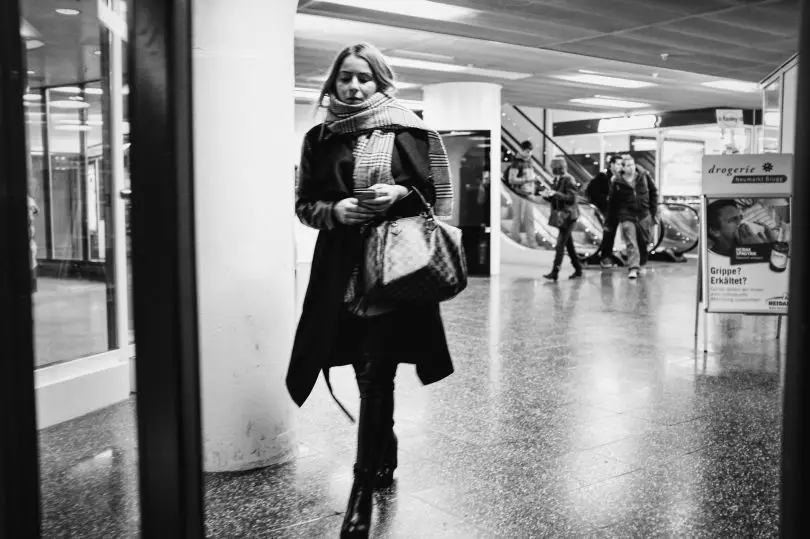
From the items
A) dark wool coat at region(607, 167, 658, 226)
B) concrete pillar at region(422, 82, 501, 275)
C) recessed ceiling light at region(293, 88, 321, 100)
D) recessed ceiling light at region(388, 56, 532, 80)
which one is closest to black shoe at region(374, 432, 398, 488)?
recessed ceiling light at region(388, 56, 532, 80)

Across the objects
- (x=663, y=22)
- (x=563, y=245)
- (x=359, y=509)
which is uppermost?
(x=663, y=22)

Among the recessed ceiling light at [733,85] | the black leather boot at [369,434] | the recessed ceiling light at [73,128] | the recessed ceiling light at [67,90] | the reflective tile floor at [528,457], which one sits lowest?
the reflective tile floor at [528,457]

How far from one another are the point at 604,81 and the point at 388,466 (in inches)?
491

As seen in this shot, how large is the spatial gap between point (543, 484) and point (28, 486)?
261cm

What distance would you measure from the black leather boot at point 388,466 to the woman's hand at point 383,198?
3.35 feet

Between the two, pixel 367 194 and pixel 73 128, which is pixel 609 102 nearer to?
pixel 73 128

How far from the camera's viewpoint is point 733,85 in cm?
1530

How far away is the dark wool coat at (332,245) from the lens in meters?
3.04

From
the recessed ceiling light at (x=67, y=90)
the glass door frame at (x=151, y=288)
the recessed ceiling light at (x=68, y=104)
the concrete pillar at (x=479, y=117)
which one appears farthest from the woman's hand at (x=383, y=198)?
the concrete pillar at (x=479, y=117)

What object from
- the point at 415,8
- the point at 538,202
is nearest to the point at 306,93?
the point at 538,202

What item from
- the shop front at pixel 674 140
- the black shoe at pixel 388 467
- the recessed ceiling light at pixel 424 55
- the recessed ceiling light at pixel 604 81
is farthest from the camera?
the shop front at pixel 674 140

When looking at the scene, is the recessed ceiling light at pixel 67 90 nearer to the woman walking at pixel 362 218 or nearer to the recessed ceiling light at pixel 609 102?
the woman walking at pixel 362 218

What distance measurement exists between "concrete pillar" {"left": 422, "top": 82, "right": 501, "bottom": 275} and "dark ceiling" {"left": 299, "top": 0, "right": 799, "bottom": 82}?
115 inches

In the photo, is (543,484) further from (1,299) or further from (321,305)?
(1,299)
